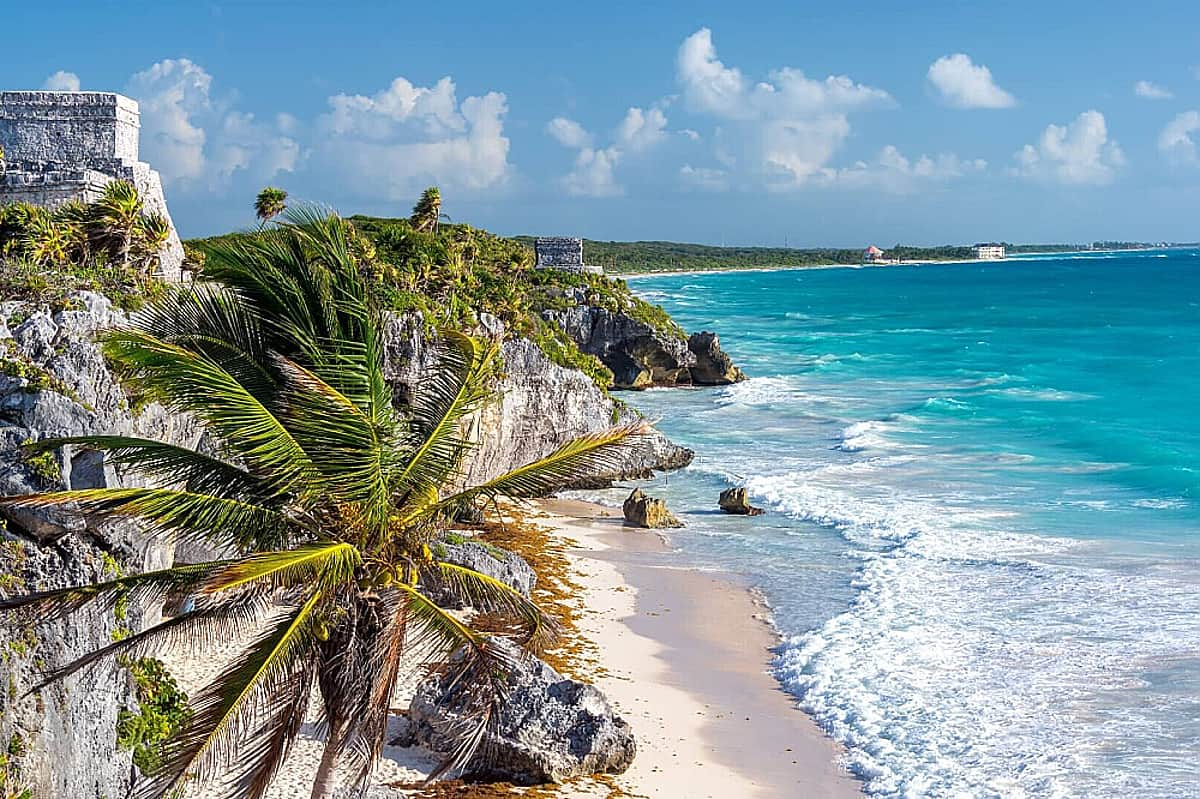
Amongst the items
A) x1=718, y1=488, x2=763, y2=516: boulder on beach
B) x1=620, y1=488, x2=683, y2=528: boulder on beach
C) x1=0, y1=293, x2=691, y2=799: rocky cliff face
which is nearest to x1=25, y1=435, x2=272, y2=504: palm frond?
x1=0, y1=293, x2=691, y2=799: rocky cliff face

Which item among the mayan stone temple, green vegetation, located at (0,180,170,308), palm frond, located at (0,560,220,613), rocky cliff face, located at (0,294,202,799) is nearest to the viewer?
palm frond, located at (0,560,220,613)

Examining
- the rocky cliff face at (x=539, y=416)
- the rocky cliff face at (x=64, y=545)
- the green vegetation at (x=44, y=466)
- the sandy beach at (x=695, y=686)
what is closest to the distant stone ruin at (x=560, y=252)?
the rocky cliff face at (x=539, y=416)

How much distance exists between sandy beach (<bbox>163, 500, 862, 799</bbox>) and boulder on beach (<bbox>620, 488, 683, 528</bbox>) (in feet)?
5.68

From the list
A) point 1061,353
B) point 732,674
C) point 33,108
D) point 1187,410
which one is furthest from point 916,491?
point 1061,353

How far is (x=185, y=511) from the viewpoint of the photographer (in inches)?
329

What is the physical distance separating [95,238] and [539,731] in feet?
42.6

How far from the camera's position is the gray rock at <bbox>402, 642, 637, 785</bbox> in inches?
495

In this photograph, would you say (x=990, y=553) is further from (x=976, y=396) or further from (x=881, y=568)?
(x=976, y=396)

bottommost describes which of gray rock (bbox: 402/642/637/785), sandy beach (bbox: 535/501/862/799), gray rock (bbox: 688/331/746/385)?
sandy beach (bbox: 535/501/862/799)

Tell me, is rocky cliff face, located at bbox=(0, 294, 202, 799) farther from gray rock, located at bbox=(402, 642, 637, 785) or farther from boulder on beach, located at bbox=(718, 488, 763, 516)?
boulder on beach, located at bbox=(718, 488, 763, 516)

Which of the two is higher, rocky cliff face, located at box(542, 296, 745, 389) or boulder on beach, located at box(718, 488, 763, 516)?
rocky cliff face, located at box(542, 296, 745, 389)

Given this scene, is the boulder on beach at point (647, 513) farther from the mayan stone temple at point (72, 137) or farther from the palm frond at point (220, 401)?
the palm frond at point (220, 401)

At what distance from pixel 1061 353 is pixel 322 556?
6149 centimetres

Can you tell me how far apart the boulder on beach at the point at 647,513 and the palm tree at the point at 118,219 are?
11624 mm
